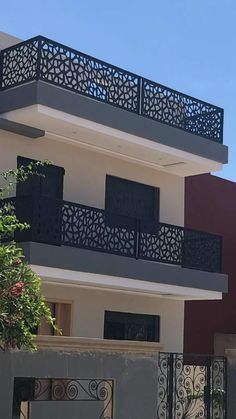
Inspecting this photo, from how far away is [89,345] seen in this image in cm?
991

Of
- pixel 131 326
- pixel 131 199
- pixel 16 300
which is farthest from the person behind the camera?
pixel 131 199

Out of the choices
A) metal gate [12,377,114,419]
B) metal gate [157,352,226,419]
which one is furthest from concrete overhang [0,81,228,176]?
metal gate [12,377,114,419]

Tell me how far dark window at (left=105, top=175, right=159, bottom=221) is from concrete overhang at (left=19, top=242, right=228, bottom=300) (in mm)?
1598

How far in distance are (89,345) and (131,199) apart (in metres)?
7.87

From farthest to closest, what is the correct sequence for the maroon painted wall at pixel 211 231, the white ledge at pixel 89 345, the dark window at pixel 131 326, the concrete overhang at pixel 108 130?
1. the maroon painted wall at pixel 211 231
2. the dark window at pixel 131 326
3. the concrete overhang at pixel 108 130
4. the white ledge at pixel 89 345

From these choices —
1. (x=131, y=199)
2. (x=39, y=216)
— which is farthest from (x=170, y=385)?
(x=131, y=199)

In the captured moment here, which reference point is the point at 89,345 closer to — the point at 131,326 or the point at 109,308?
the point at 109,308

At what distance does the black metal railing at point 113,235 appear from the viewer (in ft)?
45.0

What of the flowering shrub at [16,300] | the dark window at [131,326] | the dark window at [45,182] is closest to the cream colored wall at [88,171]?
the dark window at [45,182]

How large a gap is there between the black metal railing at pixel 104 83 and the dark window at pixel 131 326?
15.0 ft

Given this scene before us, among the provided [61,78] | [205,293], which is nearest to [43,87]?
[61,78]

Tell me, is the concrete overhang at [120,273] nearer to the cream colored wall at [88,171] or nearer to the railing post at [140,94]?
the cream colored wall at [88,171]

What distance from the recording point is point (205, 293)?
1723cm

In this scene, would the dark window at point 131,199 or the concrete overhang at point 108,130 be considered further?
the dark window at point 131,199
